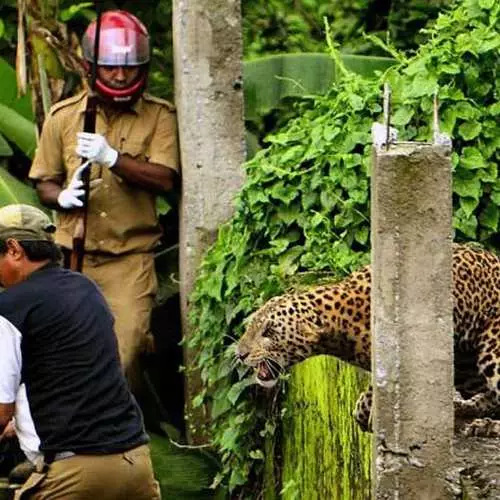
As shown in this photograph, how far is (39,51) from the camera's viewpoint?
431 inches

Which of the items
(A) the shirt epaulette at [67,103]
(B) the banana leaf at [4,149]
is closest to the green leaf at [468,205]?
(A) the shirt epaulette at [67,103]

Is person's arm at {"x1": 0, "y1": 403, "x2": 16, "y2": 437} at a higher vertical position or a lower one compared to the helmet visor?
→ lower

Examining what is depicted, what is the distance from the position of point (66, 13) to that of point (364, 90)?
3211 mm

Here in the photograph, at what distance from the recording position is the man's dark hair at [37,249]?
6.67 meters

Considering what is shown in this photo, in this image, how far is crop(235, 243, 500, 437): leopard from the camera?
6844mm

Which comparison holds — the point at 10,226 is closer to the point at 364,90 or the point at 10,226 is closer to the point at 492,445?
the point at 492,445

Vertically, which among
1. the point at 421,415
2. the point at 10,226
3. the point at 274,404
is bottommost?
the point at 274,404

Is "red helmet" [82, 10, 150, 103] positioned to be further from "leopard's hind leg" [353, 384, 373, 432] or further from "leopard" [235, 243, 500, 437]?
"leopard's hind leg" [353, 384, 373, 432]

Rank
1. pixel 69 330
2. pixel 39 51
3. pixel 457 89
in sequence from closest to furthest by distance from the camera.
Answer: pixel 69 330
pixel 457 89
pixel 39 51

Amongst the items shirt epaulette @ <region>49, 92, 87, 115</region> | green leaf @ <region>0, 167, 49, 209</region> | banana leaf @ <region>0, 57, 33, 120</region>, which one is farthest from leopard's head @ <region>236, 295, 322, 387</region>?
banana leaf @ <region>0, 57, 33, 120</region>

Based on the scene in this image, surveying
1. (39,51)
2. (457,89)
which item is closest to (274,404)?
(457,89)

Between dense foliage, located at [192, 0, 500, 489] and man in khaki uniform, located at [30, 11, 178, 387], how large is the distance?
0.95 metres

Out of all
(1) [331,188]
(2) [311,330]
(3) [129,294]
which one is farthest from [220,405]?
(2) [311,330]

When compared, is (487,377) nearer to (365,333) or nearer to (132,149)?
(365,333)
